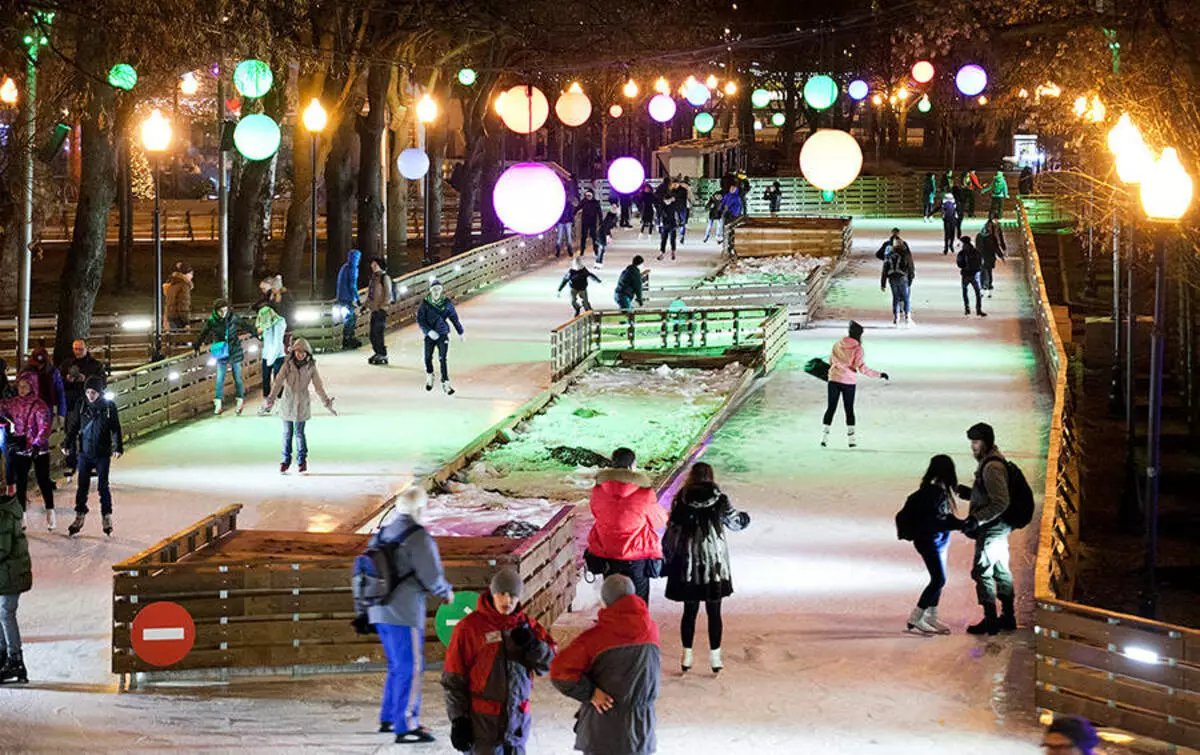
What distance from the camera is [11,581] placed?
1130 centimetres

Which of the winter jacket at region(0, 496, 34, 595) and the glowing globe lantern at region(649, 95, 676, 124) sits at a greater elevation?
the glowing globe lantern at region(649, 95, 676, 124)

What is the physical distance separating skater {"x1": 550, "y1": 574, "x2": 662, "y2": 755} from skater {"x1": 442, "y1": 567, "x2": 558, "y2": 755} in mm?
245

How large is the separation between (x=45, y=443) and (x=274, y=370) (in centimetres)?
772

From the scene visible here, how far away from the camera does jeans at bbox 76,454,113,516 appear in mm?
15984

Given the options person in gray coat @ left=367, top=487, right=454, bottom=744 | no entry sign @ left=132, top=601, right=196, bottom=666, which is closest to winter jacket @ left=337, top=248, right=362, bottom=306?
no entry sign @ left=132, top=601, right=196, bottom=666

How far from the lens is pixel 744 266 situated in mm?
39969

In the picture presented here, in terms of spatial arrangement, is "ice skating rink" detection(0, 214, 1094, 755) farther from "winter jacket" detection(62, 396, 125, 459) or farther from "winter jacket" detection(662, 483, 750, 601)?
"winter jacket" detection(62, 396, 125, 459)

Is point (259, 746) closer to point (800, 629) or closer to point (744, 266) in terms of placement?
point (800, 629)

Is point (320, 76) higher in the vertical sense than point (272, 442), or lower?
higher

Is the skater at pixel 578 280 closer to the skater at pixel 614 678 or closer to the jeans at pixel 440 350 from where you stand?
the jeans at pixel 440 350

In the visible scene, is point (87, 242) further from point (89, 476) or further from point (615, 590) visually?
point (615, 590)

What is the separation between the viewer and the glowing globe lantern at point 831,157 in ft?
67.0

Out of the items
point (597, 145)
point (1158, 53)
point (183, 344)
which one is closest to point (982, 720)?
point (1158, 53)

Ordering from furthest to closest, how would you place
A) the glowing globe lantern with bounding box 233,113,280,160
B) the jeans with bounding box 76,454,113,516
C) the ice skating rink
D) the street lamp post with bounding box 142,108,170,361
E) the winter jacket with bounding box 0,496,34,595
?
the street lamp post with bounding box 142,108,170,361 → the glowing globe lantern with bounding box 233,113,280,160 → the jeans with bounding box 76,454,113,516 → the winter jacket with bounding box 0,496,34,595 → the ice skating rink
